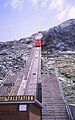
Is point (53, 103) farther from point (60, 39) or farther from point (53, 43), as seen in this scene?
point (60, 39)

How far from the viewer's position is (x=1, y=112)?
9.69 m

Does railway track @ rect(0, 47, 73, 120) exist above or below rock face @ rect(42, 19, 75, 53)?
below

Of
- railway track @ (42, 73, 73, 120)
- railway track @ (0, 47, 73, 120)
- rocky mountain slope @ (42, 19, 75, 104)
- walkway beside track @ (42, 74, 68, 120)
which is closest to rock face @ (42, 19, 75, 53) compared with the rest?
rocky mountain slope @ (42, 19, 75, 104)

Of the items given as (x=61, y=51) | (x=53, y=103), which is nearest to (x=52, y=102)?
(x=53, y=103)

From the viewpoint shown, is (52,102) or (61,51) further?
(61,51)

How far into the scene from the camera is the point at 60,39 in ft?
151

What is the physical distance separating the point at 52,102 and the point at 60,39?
3332 centimetres

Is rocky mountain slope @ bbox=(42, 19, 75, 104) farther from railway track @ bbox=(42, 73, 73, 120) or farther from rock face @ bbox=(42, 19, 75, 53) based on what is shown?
railway track @ bbox=(42, 73, 73, 120)

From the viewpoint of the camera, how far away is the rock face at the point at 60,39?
137ft

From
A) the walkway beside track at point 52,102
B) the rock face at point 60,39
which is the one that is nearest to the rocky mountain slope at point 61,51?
the rock face at point 60,39

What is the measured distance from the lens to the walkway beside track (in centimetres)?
1218

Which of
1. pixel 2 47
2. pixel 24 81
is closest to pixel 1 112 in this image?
pixel 24 81

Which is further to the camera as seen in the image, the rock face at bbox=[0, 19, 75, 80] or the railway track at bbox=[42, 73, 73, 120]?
the rock face at bbox=[0, 19, 75, 80]

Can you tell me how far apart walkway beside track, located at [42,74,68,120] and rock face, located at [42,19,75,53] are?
2311 centimetres
